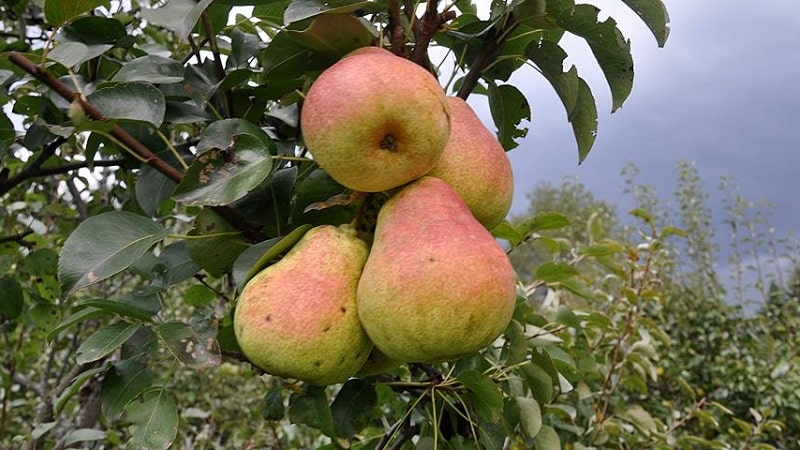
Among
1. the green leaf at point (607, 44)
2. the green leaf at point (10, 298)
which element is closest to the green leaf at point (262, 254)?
the green leaf at point (607, 44)

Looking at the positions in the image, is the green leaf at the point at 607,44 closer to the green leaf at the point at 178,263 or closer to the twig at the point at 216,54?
the twig at the point at 216,54

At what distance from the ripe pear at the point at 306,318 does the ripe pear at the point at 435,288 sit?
0.03m

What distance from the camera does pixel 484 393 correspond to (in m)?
0.95

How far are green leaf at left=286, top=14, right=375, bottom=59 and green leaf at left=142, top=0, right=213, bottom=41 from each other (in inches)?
4.6

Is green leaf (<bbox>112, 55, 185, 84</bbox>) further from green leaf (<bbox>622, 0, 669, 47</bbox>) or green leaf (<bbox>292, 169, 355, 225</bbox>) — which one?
green leaf (<bbox>622, 0, 669, 47</bbox>)

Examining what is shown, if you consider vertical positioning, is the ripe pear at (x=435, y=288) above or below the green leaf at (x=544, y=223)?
above

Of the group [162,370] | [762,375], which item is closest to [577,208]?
[762,375]

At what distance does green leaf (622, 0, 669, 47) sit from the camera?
0.87m

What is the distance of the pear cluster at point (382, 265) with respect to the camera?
637 mm

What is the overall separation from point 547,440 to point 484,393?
44cm

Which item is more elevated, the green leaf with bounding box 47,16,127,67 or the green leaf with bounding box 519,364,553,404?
the green leaf with bounding box 47,16,127,67

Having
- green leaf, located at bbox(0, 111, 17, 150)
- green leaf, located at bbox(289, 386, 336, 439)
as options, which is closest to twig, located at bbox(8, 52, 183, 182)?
green leaf, located at bbox(289, 386, 336, 439)

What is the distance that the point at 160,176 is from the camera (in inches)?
41.4

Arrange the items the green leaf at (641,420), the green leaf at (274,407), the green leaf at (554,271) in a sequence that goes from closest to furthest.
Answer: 1. the green leaf at (274,407)
2. the green leaf at (554,271)
3. the green leaf at (641,420)
